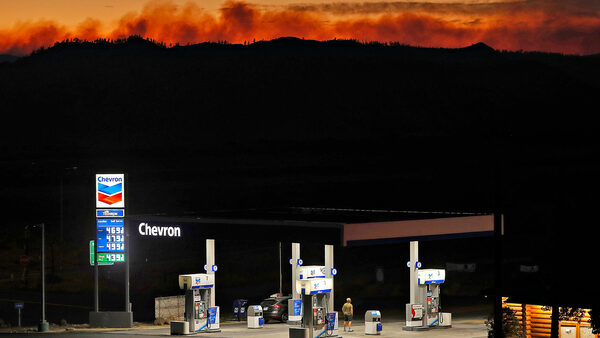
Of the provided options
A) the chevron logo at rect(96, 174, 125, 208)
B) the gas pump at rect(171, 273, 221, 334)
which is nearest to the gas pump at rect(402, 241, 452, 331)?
the gas pump at rect(171, 273, 221, 334)

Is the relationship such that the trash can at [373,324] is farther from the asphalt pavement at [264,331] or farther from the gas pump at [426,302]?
the gas pump at [426,302]

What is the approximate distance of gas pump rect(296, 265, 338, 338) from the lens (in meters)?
39.0

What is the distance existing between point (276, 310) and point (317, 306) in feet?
35.4

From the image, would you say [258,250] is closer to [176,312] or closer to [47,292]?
[47,292]

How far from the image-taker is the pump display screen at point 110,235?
50188mm

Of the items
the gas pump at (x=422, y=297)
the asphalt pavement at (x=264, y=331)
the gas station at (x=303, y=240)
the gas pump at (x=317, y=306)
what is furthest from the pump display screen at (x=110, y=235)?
the gas pump at (x=422, y=297)

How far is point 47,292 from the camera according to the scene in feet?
265

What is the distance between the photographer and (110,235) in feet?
165

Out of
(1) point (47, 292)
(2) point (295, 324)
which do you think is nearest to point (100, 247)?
(2) point (295, 324)

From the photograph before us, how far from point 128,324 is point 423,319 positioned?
49.1 feet

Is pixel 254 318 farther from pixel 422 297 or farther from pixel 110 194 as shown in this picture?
pixel 110 194

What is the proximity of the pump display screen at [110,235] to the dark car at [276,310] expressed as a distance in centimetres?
777

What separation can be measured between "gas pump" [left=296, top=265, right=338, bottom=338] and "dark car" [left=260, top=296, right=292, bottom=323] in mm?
9009

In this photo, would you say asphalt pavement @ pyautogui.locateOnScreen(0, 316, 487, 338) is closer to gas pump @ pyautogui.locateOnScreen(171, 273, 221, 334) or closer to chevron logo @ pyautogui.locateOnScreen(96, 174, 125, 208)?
gas pump @ pyautogui.locateOnScreen(171, 273, 221, 334)
